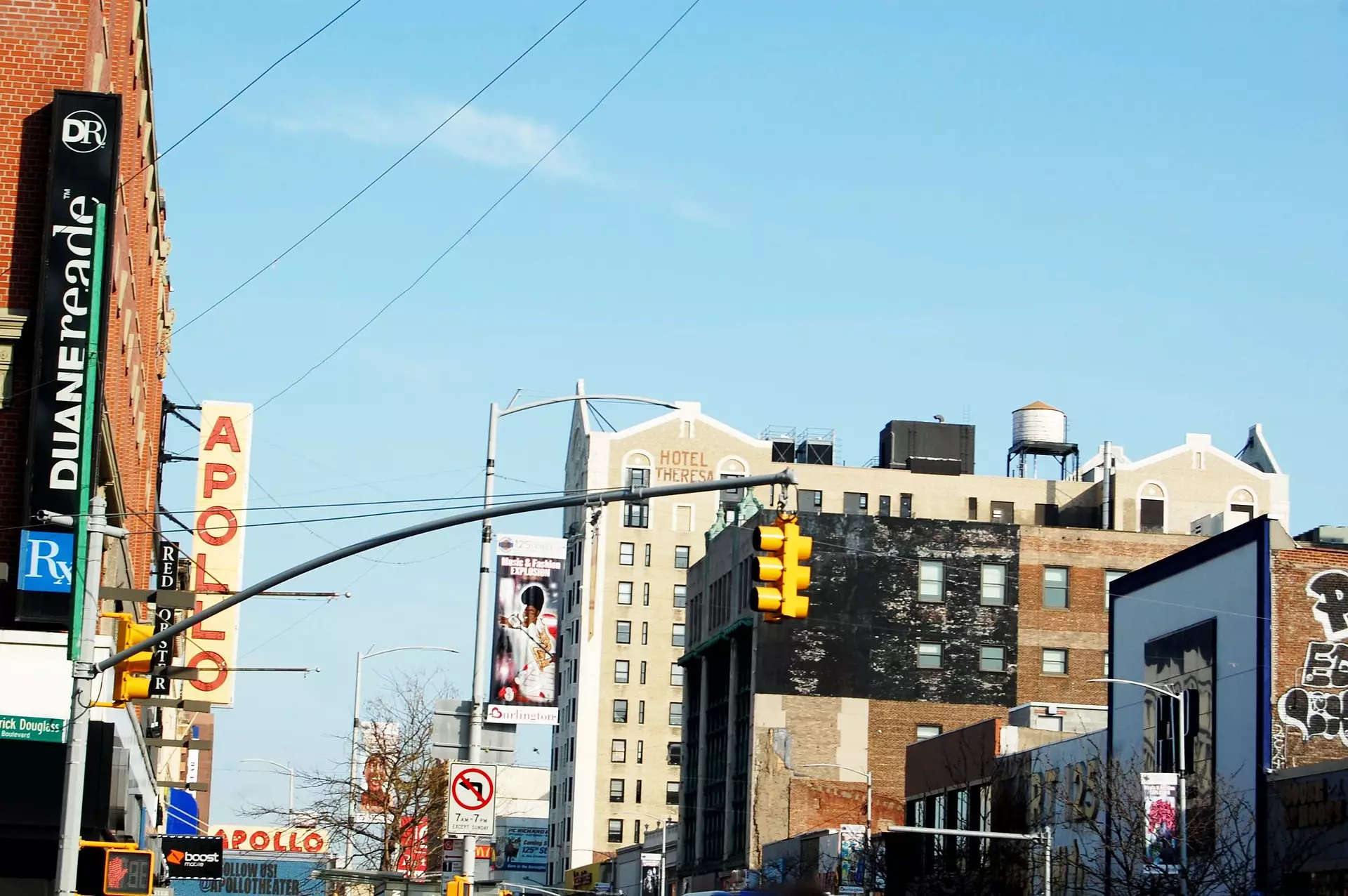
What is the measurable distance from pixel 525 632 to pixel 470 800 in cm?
292

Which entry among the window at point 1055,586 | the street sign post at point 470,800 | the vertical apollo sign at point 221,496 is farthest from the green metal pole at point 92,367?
the window at point 1055,586

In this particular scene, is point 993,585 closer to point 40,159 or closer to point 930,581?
point 930,581

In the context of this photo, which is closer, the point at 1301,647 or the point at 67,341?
the point at 67,341

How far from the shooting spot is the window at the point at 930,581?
102 meters

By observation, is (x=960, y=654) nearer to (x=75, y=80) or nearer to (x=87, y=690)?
(x=75, y=80)

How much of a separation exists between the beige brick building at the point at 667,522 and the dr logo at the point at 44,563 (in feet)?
295

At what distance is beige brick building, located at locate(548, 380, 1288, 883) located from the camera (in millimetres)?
131625

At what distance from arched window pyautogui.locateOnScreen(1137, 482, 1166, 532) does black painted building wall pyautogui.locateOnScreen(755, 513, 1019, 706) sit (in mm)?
32353

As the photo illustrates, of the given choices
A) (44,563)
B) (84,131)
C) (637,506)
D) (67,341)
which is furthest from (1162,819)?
(637,506)

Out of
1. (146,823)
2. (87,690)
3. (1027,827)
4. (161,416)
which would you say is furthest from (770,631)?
(87,690)

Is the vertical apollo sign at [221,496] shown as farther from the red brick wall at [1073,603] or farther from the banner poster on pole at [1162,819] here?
the red brick wall at [1073,603]

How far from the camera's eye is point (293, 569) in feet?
70.6

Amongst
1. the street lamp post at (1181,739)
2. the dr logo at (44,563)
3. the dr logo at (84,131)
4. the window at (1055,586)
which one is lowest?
the street lamp post at (1181,739)

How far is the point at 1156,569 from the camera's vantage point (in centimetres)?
5531
